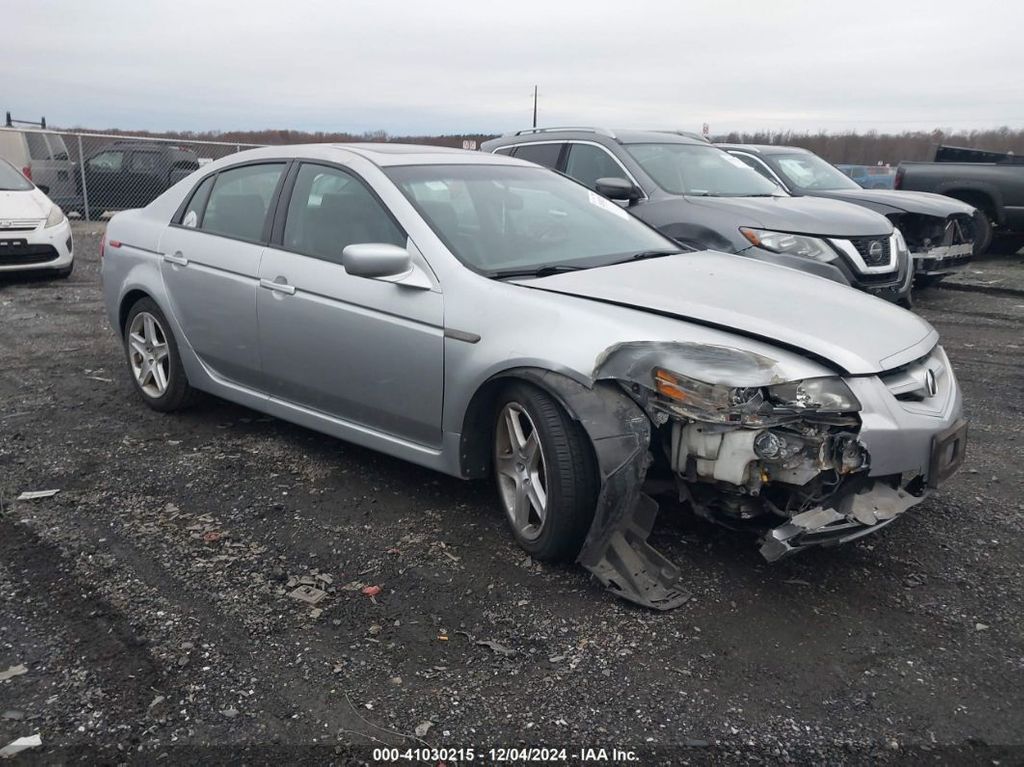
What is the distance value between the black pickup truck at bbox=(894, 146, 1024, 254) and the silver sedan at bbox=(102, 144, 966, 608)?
10059mm

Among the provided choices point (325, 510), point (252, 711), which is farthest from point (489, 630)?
point (325, 510)

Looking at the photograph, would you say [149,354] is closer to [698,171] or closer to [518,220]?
[518,220]

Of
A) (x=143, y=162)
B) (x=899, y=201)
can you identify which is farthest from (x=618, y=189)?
(x=143, y=162)

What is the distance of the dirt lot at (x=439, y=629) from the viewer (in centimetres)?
263

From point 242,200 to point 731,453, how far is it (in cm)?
322

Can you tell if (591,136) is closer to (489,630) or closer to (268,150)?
(268,150)

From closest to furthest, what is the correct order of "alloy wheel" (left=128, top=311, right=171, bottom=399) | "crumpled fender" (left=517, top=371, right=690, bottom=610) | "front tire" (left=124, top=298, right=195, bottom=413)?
"crumpled fender" (left=517, top=371, right=690, bottom=610)
"front tire" (left=124, top=298, right=195, bottom=413)
"alloy wheel" (left=128, top=311, right=171, bottom=399)

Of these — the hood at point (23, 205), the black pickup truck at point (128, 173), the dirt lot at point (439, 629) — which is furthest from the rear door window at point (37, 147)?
the dirt lot at point (439, 629)

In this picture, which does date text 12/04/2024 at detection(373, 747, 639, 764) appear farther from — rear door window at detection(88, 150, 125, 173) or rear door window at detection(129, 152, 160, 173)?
rear door window at detection(88, 150, 125, 173)

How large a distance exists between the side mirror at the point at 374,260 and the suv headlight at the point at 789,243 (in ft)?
14.2

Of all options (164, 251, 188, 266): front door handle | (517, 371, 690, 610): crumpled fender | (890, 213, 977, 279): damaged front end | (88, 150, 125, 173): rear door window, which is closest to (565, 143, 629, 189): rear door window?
(890, 213, 977, 279): damaged front end

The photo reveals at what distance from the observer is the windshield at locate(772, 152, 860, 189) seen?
10609 mm

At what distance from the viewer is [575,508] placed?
338cm

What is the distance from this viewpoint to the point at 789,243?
297 inches
